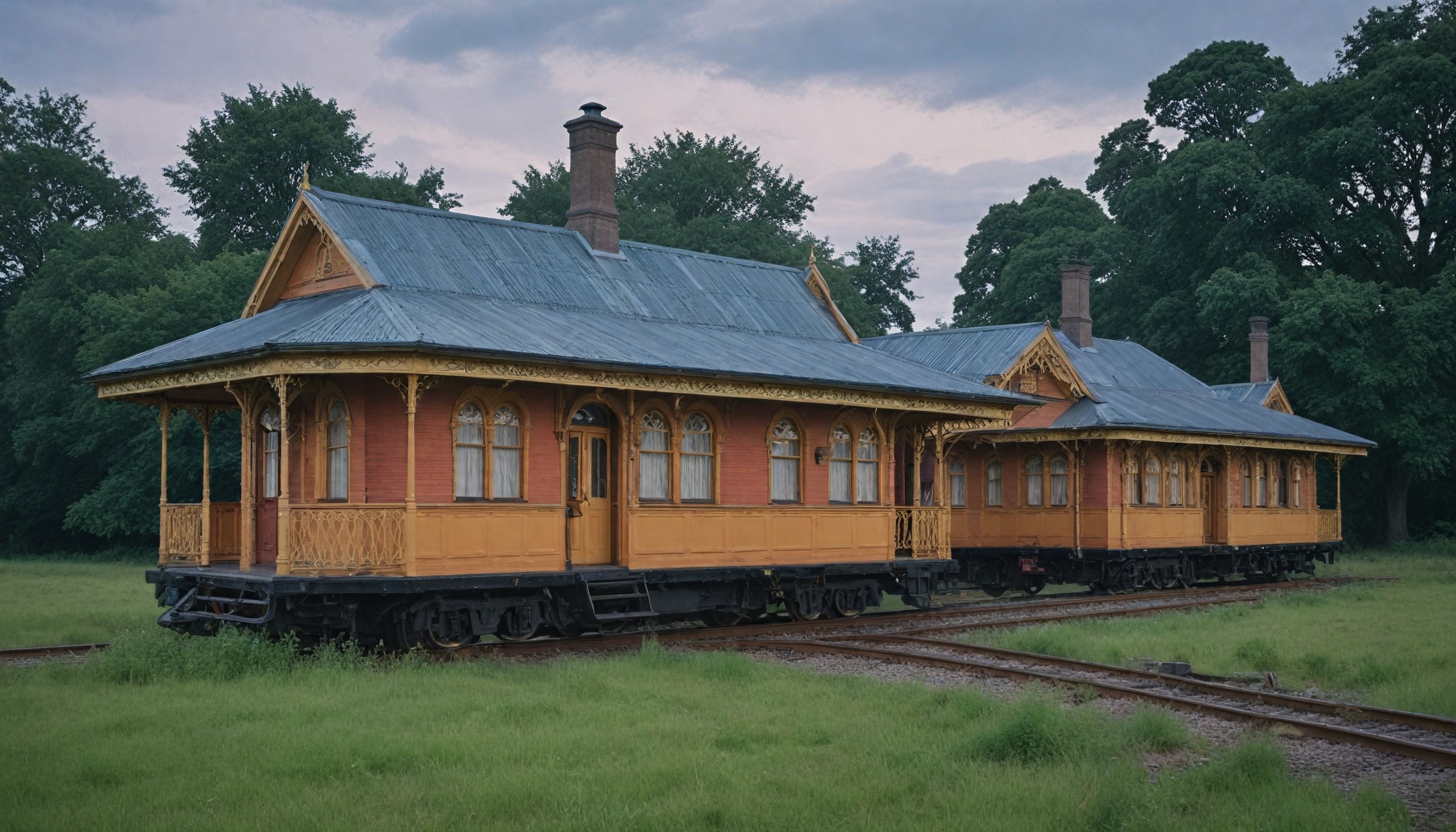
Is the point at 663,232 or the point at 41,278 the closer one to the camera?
the point at 41,278

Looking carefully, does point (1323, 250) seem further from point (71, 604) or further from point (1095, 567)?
point (71, 604)

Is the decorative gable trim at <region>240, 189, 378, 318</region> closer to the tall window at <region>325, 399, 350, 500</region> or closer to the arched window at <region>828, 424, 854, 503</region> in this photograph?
the tall window at <region>325, 399, 350, 500</region>

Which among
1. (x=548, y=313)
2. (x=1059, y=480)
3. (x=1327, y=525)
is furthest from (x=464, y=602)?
(x=1327, y=525)

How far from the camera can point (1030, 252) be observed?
59031 millimetres

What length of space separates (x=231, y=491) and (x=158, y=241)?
17.7 meters

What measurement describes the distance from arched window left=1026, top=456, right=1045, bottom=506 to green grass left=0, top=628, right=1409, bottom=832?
19.8 meters

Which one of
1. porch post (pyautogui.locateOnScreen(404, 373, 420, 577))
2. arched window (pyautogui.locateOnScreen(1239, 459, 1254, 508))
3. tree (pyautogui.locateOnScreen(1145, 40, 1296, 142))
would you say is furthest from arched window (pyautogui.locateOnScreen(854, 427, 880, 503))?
tree (pyautogui.locateOnScreen(1145, 40, 1296, 142))

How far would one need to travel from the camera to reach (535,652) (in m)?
17.3

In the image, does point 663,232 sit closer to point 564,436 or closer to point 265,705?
point 564,436

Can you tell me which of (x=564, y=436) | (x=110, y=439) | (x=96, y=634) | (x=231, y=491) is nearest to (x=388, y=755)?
(x=564, y=436)

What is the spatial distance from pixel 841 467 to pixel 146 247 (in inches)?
1485

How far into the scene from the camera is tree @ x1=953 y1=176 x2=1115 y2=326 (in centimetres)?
5809

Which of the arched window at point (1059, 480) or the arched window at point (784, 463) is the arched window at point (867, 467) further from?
the arched window at point (1059, 480)

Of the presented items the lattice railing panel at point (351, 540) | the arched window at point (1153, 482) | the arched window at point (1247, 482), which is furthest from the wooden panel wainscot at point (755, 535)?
→ the arched window at point (1247, 482)
